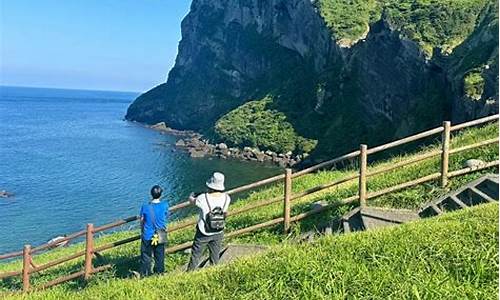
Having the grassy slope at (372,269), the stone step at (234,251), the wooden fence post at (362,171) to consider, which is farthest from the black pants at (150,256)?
the wooden fence post at (362,171)

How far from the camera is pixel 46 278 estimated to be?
14.4 m

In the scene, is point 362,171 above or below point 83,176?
above

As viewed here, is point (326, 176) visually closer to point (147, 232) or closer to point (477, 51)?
point (147, 232)

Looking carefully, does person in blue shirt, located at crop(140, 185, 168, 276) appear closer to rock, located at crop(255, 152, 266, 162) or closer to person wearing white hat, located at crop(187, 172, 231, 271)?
person wearing white hat, located at crop(187, 172, 231, 271)

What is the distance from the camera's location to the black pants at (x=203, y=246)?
29.1ft

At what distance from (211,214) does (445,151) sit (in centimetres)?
479

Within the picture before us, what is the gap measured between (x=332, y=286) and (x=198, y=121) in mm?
118843

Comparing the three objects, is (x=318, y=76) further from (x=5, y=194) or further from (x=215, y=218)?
(x=215, y=218)

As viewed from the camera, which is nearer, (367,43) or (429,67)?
(429,67)

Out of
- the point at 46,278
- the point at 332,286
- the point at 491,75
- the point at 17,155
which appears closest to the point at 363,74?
the point at 491,75

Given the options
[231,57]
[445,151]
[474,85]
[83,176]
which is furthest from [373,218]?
[231,57]

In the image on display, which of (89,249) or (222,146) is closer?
(89,249)

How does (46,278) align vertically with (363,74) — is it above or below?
below

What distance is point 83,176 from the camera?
2387 inches
